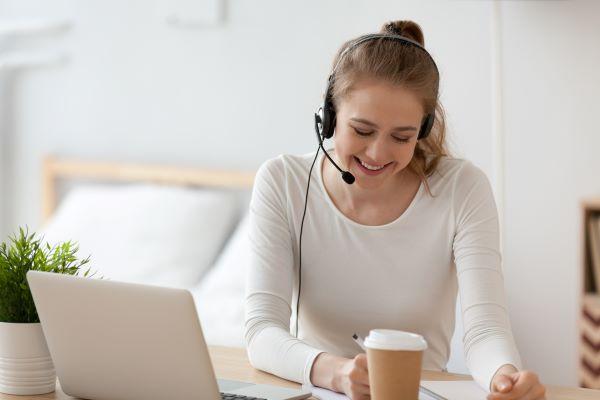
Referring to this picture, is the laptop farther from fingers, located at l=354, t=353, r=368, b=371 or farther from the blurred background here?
the blurred background

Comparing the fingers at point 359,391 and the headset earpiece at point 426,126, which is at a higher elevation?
the headset earpiece at point 426,126

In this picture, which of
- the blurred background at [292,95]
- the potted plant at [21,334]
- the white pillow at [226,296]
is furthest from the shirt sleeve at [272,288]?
the blurred background at [292,95]

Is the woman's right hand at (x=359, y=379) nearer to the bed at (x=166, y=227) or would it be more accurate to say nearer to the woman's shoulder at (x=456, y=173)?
the woman's shoulder at (x=456, y=173)

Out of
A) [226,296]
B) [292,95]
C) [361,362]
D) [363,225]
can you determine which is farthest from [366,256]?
[292,95]

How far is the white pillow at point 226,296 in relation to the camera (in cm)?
267

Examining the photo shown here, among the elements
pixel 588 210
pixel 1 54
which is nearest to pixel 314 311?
pixel 588 210

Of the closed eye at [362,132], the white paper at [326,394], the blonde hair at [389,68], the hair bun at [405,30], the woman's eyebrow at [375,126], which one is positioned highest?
the hair bun at [405,30]

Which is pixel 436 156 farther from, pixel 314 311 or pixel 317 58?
pixel 317 58

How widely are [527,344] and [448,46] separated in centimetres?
94

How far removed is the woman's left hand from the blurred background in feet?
5.01

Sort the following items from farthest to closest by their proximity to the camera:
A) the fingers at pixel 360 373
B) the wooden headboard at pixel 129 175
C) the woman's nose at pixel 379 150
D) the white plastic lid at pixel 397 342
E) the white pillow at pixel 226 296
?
1. the wooden headboard at pixel 129 175
2. the white pillow at pixel 226 296
3. the woman's nose at pixel 379 150
4. the fingers at pixel 360 373
5. the white plastic lid at pixel 397 342

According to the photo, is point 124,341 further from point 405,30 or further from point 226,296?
point 226,296

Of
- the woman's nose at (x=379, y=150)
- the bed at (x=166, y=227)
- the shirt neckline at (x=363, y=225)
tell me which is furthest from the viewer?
the bed at (x=166, y=227)

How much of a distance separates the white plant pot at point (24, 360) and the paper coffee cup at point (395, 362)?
0.46 metres
